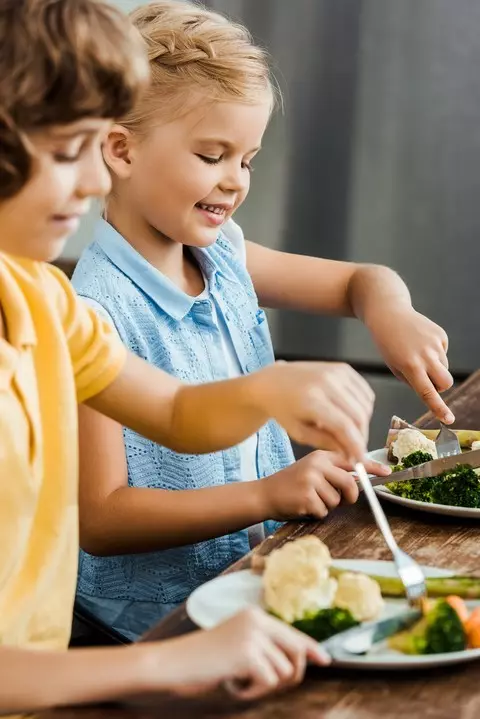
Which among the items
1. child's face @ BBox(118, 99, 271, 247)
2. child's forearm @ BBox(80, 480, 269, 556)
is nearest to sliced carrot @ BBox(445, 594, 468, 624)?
child's forearm @ BBox(80, 480, 269, 556)

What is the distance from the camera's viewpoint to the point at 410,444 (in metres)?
1.45

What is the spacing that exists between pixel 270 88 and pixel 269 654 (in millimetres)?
985

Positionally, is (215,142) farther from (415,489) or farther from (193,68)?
(415,489)

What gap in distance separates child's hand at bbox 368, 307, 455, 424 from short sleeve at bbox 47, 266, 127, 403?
0.52m

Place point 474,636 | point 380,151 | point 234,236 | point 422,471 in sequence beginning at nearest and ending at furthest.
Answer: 1. point 474,636
2. point 422,471
3. point 234,236
4. point 380,151

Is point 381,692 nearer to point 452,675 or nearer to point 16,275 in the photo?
point 452,675

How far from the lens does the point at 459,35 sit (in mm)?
3090

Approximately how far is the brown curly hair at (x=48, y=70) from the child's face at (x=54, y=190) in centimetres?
1

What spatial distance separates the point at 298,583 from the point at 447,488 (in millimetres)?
408

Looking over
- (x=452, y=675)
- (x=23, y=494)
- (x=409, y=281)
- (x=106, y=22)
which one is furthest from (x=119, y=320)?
(x=409, y=281)

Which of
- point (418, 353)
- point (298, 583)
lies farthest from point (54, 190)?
point (418, 353)

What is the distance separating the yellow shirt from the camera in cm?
102

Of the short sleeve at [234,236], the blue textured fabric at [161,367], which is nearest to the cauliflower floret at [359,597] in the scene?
the blue textured fabric at [161,367]

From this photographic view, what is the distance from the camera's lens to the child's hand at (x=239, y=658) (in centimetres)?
80
